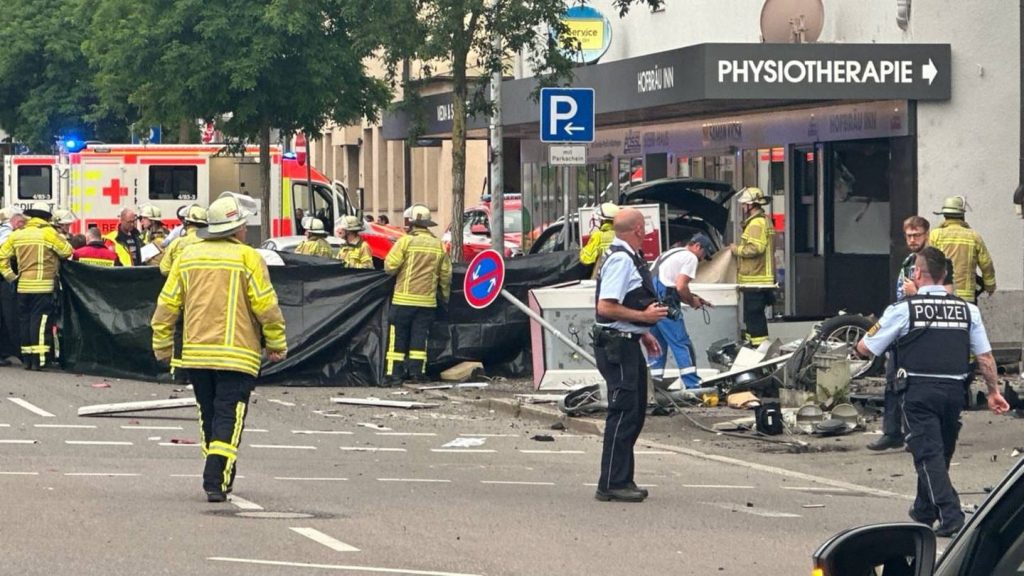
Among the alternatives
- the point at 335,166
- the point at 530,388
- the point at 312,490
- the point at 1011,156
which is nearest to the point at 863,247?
the point at 1011,156

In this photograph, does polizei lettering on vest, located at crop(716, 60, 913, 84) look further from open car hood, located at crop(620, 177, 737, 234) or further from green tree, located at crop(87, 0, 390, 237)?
green tree, located at crop(87, 0, 390, 237)

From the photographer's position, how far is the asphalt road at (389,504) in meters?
8.57

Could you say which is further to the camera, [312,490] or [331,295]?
[331,295]

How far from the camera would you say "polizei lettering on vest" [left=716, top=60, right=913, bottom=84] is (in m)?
20.3

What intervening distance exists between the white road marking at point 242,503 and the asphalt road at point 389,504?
0.01 m

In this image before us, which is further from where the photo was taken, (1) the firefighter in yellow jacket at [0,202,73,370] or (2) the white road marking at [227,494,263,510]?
(1) the firefighter in yellow jacket at [0,202,73,370]

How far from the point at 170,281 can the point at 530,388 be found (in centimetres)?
797

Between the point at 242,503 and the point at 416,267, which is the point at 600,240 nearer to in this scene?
the point at 416,267

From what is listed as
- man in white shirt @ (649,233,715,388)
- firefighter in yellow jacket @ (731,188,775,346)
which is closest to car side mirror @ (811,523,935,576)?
man in white shirt @ (649,233,715,388)

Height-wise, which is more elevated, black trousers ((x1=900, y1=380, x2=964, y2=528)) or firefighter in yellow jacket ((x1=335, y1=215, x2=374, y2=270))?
firefighter in yellow jacket ((x1=335, y1=215, x2=374, y2=270))

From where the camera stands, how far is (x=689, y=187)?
68.3ft

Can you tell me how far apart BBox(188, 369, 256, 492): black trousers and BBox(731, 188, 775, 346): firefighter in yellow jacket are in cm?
804

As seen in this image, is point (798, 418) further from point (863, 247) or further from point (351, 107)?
point (351, 107)

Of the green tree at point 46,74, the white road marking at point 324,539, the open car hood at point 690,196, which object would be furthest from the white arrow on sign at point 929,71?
the green tree at point 46,74
